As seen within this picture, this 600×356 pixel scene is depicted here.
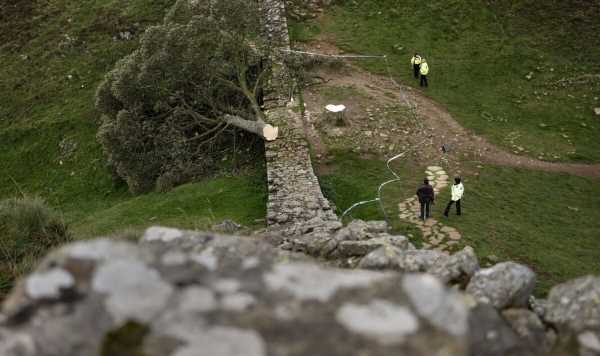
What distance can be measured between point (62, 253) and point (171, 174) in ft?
69.3

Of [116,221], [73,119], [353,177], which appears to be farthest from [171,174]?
[73,119]

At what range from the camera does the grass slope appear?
23281mm

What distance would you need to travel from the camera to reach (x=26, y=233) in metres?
13.5

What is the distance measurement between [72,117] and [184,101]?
12.1 m

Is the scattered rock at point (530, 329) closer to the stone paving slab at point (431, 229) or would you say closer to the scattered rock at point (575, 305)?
the scattered rock at point (575, 305)

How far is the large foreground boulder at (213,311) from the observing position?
4602mm

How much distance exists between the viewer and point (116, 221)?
22.6m

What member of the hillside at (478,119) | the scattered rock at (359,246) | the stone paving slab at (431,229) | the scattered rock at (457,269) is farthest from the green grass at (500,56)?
the scattered rock at (457,269)

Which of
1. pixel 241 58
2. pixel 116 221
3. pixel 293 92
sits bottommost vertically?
pixel 116 221

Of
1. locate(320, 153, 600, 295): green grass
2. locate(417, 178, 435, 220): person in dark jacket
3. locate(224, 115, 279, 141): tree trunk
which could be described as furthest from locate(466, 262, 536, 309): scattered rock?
locate(224, 115, 279, 141): tree trunk

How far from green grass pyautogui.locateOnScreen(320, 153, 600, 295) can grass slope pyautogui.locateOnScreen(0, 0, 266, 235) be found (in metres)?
Answer: 4.04

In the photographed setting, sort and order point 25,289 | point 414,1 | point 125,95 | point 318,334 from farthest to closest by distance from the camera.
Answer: point 414,1 → point 125,95 → point 25,289 → point 318,334

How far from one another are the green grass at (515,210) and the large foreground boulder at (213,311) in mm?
11795

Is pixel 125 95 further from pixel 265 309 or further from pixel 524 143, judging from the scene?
pixel 265 309
